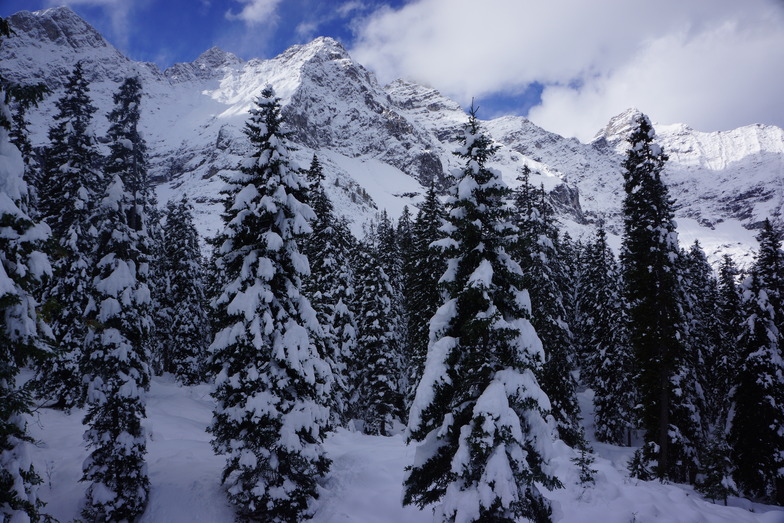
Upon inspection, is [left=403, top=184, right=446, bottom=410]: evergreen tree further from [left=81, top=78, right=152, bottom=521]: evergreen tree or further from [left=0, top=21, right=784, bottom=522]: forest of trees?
[left=81, top=78, right=152, bottom=521]: evergreen tree

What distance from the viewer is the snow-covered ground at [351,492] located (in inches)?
496

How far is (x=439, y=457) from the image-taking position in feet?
34.6

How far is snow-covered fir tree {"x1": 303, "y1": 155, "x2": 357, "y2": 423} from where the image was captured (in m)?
25.6

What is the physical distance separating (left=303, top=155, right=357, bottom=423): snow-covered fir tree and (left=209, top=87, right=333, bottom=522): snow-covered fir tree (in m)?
10.2

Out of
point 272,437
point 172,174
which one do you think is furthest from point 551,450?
point 172,174

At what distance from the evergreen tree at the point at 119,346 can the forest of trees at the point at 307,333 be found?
0.21 ft

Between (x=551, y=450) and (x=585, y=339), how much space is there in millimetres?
42489

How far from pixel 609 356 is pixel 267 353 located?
1232 inches

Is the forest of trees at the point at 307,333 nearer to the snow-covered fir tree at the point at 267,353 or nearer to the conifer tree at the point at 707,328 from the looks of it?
the snow-covered fir tree at the point at 267,353

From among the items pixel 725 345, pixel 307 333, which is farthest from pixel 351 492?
pixel 725 345

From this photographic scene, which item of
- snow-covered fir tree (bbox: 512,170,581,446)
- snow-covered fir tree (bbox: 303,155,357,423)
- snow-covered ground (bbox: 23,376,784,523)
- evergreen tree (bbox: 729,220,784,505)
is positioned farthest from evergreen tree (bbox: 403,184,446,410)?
evergreen tree (bbox: 729,220,784,505)

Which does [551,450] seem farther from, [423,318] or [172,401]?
[172,401]

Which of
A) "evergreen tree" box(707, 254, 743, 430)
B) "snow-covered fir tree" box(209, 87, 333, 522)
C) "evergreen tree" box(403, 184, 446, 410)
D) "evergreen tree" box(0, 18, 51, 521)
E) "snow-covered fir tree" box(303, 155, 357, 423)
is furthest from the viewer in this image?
"evergreen tree" box(707, 254, 743, 430)

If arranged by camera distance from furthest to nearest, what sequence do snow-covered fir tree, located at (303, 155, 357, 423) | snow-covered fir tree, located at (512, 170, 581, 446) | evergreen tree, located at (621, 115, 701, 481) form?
snow-covered fir tree, located at (303, 155, 357, 423), snow-covered fir tree, located at (512, 170, 581, 446), evergreen tree, located at (621, 115, 701, 481)
